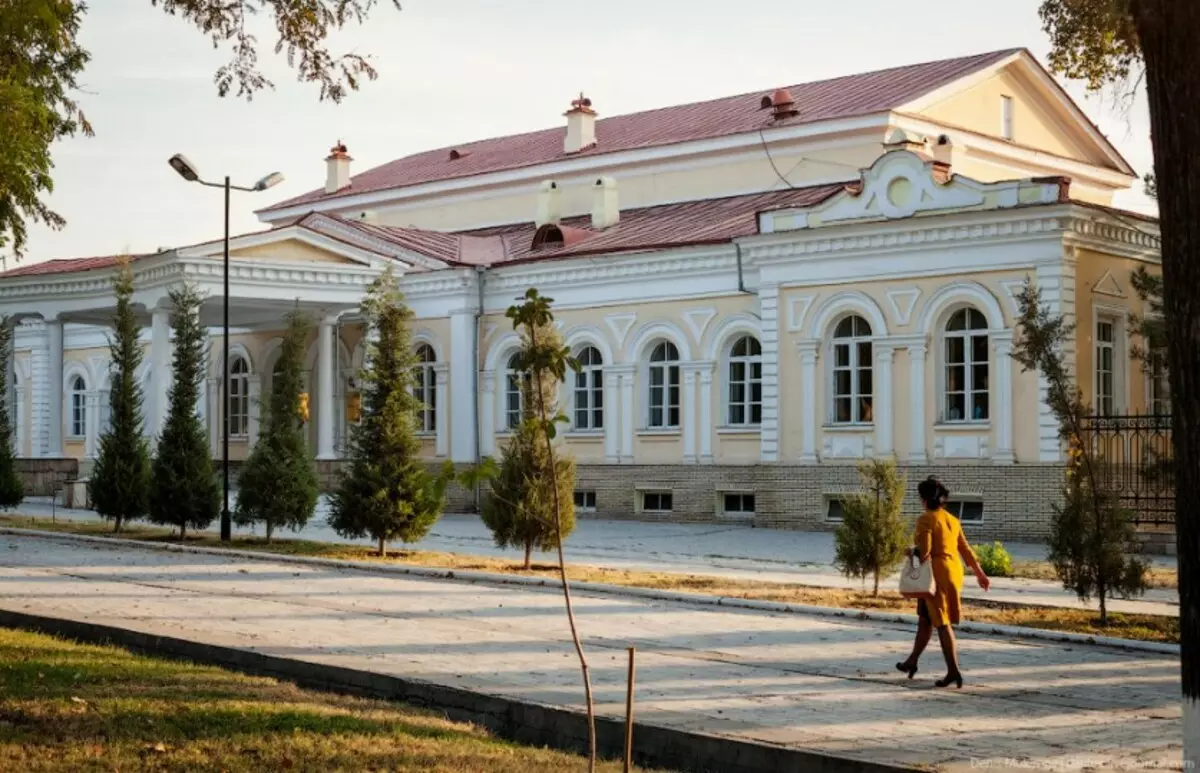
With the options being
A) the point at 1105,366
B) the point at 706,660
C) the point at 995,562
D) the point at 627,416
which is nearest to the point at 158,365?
the point at 627,416

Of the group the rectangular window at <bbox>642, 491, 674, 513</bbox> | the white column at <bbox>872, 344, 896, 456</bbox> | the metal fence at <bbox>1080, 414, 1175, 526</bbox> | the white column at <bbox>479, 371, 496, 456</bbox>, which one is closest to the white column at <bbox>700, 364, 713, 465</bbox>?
the rectangular window at <bbox>642, 491, 674, 513</bbox>

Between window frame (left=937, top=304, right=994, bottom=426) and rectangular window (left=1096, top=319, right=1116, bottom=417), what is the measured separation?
196 cm

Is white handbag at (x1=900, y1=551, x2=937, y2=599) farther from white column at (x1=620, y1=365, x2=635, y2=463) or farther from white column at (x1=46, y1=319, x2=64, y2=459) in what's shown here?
white column at (x1=46, y1=319, x2=64, y2=459)

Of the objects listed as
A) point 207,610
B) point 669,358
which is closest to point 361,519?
point 207,610

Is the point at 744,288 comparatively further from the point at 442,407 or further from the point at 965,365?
the point at 442,407

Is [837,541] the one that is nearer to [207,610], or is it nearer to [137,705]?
[207,610]

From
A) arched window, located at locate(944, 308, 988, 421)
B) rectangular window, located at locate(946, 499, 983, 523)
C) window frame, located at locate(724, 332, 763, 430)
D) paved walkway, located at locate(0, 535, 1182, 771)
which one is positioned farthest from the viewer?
window frame, located at locate(724, 332, 763, 430)

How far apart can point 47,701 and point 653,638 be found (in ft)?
19.1

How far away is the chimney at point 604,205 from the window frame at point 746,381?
256 inches

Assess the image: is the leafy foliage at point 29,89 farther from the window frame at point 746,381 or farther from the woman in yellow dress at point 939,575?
the window frame at point 746,381

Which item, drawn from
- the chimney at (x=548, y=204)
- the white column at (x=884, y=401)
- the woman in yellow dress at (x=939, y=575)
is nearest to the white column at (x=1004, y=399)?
the white column at (x=884, y=401)

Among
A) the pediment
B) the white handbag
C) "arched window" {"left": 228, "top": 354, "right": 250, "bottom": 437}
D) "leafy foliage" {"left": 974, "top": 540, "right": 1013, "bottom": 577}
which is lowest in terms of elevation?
"leafy foliage" {"left": 974, "top": 540, "right": 1013, "bottom": 577}

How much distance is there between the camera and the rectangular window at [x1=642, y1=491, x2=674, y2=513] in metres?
33.5

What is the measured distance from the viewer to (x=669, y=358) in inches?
1355
